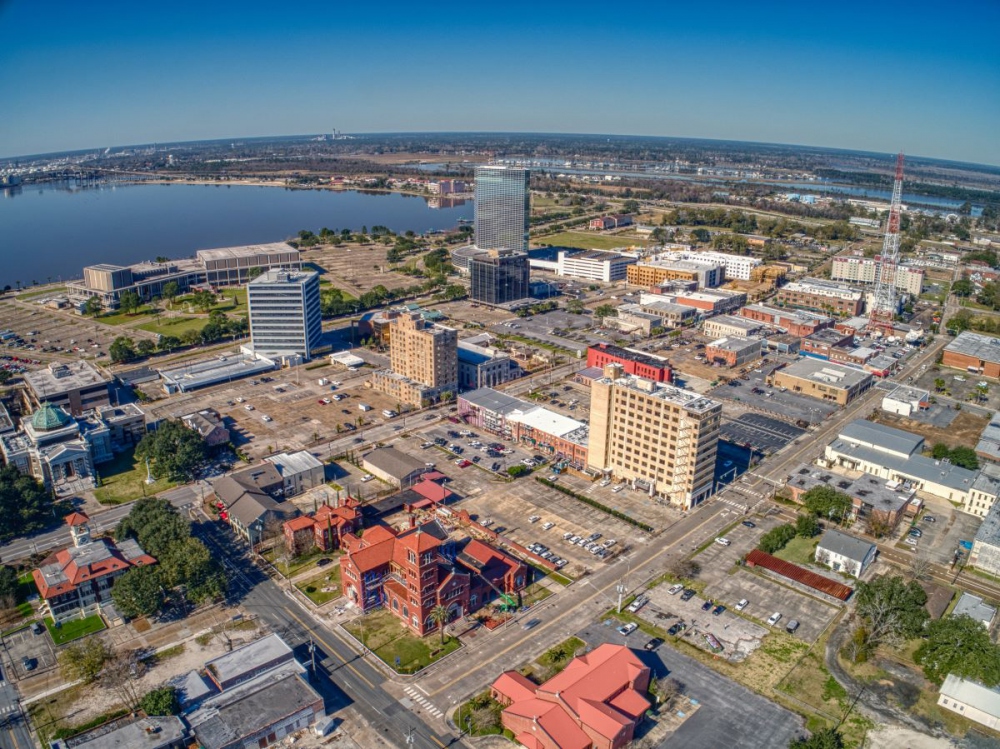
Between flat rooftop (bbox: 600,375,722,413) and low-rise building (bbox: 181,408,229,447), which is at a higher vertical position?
flat rooftop (bbox: 600,375,722,413)

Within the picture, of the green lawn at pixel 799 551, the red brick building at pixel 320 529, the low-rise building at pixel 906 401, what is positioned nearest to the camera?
the red brick building at pixel 320 529

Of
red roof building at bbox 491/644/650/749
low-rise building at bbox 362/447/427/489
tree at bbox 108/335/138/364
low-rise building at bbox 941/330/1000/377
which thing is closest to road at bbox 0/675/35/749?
→ red roof building at bbox 491/644/650/749

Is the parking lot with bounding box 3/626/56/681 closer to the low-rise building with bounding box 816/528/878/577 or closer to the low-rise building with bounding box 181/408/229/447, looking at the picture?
the low-rise building with bounding box 181/408/229/447

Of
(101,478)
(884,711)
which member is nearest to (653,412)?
(884,711)

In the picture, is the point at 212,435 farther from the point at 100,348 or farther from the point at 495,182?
the point at 495,182

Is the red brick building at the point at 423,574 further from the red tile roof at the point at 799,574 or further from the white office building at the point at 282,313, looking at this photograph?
the white office building at the point at 282,313

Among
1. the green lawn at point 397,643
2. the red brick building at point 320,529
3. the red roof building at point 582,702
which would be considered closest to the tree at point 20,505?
the red brick building at point 320,529
